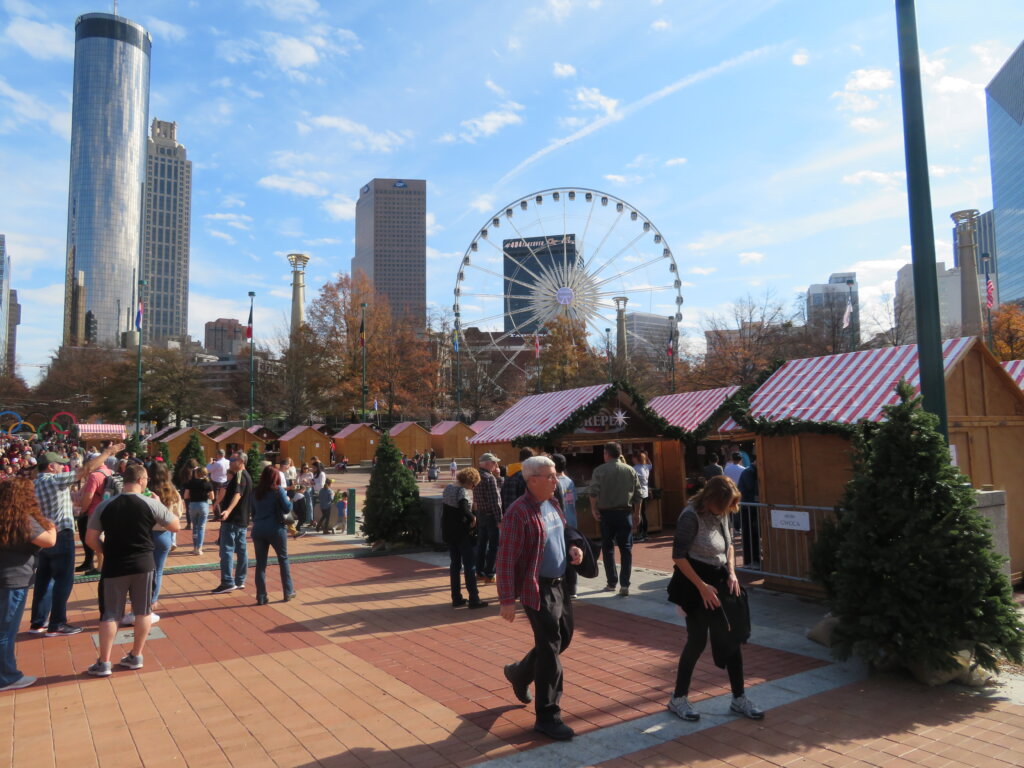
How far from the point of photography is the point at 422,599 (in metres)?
8.73

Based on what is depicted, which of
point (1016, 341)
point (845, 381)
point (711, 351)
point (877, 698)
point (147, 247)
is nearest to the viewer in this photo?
point (877, 698)

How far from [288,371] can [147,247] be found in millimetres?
157112

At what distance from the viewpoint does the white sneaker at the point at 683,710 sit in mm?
4664

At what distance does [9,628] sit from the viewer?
5438 millimetres

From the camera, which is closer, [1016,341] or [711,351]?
[1016,341]

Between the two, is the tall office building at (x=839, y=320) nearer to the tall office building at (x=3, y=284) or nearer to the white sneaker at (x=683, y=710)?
the white sneaker at (x=683, y=710)

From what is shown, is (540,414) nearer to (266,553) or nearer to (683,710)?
(266,553)

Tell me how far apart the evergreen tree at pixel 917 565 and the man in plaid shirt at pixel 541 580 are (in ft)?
7.64

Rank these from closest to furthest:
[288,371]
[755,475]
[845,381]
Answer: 1. [845,381]
2. [755,475]
3. [288,371]

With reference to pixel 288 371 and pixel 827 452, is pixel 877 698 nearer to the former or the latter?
pixel 827 452

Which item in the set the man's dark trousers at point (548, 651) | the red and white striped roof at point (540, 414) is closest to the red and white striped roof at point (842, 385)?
the red and white striped roof at point (540, 414)

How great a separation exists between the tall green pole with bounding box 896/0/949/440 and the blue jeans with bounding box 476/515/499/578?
506 centimetres

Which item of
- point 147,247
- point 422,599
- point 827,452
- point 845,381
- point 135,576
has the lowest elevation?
point 422,599

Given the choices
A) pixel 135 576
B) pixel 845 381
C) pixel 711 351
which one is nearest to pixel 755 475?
pixel 845 381
